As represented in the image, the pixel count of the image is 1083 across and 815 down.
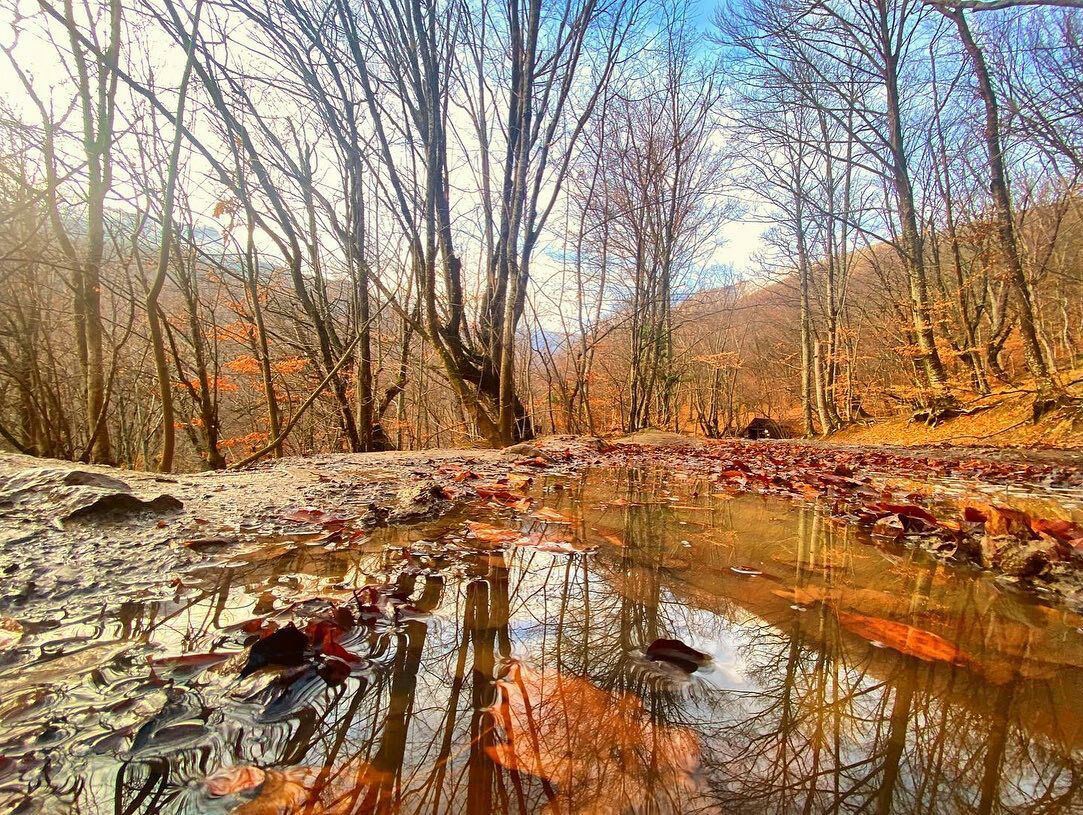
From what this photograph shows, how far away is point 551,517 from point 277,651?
4.77 ft

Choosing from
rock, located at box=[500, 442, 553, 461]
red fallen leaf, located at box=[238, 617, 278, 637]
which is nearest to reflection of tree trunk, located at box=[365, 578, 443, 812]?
red fallen leaf, located at box=[238, 617, 278, 637]

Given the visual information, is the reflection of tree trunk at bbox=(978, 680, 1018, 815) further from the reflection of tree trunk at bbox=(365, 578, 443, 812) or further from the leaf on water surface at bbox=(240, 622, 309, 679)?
the leaf on water surface at bbox=(240, 622, 309, 679)

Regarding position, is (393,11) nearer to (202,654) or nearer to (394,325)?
(202,654)

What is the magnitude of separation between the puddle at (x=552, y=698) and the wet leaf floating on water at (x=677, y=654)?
14 millimetres

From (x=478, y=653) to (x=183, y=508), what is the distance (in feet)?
5.45

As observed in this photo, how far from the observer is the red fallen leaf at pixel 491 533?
5.79 ft

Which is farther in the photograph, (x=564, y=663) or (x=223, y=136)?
(x=223, y=136)

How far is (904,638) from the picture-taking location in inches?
39.1

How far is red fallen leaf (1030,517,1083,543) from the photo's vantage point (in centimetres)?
156

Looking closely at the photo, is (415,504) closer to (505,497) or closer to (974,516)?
(505,497)

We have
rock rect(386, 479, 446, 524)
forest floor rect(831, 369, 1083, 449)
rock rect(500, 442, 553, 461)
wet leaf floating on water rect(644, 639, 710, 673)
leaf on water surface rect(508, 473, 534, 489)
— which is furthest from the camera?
forest floor rect(831, 369, 1083, 449)

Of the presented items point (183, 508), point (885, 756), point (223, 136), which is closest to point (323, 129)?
point (223, 136)

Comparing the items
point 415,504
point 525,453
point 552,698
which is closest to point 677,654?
point 552,698

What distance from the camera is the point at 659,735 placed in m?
0.68
